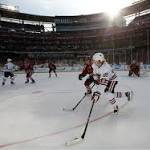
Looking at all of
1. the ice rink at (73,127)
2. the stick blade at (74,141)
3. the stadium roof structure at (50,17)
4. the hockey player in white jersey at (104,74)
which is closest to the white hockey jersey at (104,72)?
the hockey player in white jersey at (104,74)

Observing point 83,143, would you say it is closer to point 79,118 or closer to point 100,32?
point 79,118

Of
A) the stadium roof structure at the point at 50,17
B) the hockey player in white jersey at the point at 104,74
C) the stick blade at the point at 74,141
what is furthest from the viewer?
the stadium roof structure at the point at 50,17

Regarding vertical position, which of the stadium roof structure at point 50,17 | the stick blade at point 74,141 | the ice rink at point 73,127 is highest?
the stadium roof structure at point 50,17

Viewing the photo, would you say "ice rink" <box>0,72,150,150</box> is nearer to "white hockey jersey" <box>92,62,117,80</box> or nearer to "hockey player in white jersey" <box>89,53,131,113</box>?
"hockey player in white jersey" <box>89,53,131,113</box>

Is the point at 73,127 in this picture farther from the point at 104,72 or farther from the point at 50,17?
the point at 50,17

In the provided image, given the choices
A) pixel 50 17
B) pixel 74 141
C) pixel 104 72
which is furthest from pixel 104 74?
pixel 50 17

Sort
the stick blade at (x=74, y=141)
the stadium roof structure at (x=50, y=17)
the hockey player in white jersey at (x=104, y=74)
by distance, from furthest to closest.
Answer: the stadium roof structure at (x=50, y=17), the hockey player in white jersey at (x=104, y=74), the stick blade at (x=74, y=141)

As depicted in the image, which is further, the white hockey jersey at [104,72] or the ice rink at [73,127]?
the white hockey jersey at [104,72]

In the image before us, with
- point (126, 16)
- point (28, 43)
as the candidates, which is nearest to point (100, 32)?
point (126, 16)

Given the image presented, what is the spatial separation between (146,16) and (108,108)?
47.1 metres

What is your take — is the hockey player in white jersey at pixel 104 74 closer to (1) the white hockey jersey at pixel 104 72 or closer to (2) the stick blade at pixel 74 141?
(1) the white hockey jersey at pixel 104 72

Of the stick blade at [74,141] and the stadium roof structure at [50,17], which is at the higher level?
the stadium roof structure at [50,17]

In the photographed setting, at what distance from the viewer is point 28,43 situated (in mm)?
53969

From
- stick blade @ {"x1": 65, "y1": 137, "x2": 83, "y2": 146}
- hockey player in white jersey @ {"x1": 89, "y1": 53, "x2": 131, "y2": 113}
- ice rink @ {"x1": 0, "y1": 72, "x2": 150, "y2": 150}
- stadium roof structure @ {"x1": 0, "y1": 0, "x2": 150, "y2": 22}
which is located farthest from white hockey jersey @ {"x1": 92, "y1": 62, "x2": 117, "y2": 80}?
stadium roof structure @ {"x1": 0, "y1": 0, "x2": 150, "y2": 22}
